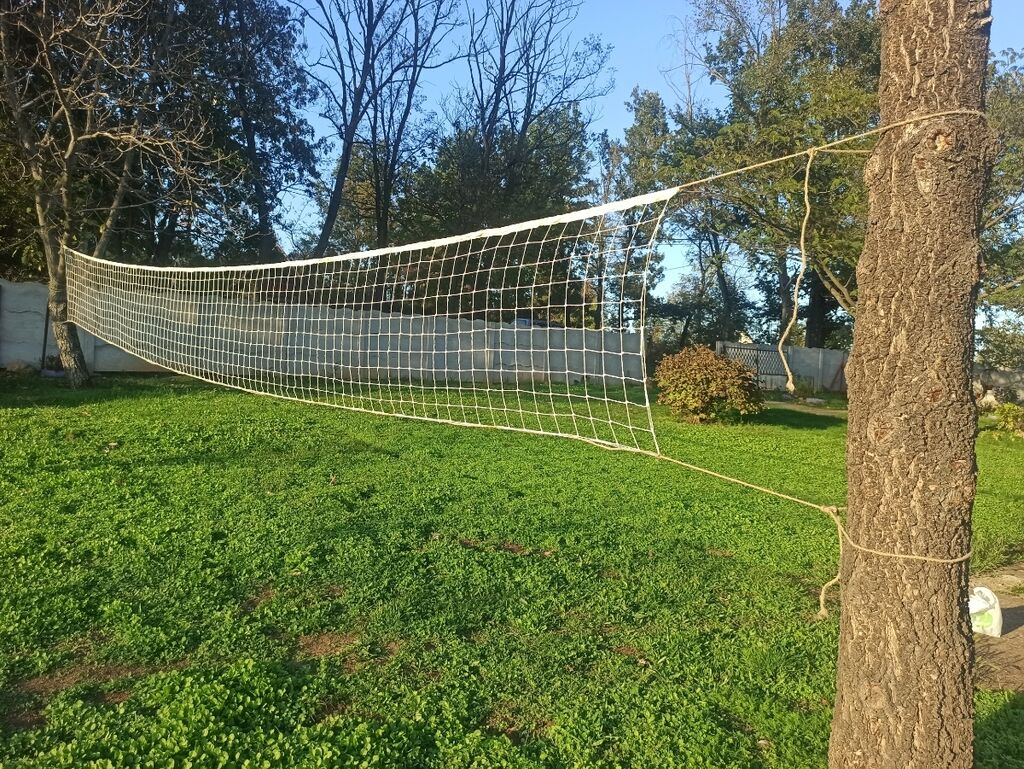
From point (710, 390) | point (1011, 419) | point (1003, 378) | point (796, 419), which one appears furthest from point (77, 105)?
point (1003, 378)

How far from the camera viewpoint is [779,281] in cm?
2873

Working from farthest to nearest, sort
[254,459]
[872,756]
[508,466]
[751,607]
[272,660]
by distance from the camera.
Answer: [508,466] < [254,459] < [751,607] < [272,660] < [872,756]

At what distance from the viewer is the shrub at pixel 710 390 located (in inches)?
432

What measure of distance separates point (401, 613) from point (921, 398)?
2273mm

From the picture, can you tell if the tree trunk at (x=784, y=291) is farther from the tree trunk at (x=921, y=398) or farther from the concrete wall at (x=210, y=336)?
the tree trunk at (x=921, y=398)

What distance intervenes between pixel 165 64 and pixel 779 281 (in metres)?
23.5

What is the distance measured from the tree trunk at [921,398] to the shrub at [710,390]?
30.3ft

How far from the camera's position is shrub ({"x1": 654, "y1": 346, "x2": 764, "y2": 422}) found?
11.0m

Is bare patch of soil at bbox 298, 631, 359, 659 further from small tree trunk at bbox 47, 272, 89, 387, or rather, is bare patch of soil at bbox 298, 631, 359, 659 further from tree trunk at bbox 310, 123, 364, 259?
tree trunk at bbox 310, 123, 364, 259

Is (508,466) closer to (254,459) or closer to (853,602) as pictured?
(254,459)

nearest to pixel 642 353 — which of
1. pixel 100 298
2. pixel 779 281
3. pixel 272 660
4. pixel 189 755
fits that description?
pixel 272 660

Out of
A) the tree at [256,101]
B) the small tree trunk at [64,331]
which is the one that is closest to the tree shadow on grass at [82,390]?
the small tree trunk at [64,331]

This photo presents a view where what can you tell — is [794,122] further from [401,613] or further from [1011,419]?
[401,613]

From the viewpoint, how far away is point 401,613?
3270 mm
